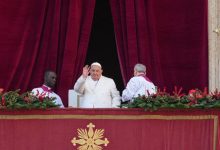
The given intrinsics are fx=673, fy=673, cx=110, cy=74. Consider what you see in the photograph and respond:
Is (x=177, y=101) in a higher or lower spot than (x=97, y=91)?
lower

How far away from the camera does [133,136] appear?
983 centimetres

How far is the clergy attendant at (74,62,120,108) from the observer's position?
1162 centimetres

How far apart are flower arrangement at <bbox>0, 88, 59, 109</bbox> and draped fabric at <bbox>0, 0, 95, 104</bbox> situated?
3.11m

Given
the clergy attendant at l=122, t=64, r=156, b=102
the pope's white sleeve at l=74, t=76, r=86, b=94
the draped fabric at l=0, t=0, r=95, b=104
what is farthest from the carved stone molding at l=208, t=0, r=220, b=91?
the pope's white sleeve at l=74, t=76, r=86, b=94

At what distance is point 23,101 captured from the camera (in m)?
9.84

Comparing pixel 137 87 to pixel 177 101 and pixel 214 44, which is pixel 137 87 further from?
pixel 214 44

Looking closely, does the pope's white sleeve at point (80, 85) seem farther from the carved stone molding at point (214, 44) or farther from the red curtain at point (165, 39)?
the carved stone molding at point (214, 44)

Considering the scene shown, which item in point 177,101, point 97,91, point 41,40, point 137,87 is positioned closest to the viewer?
point 177,101

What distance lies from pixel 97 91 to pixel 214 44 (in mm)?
2454

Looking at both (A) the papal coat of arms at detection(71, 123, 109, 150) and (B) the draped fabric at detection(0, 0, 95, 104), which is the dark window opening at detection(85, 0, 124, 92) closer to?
(B) the draped fabric at detection(0, 0, 95, 104)

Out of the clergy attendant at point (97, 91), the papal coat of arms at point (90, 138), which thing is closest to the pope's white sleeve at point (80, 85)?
the clergy attendant at point (97, 91)

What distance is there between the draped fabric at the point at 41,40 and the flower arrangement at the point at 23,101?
311 centimetres

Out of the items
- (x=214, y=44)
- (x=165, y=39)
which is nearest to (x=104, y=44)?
(x=165, y=39)

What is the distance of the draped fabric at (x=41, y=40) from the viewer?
13062 millimetres
